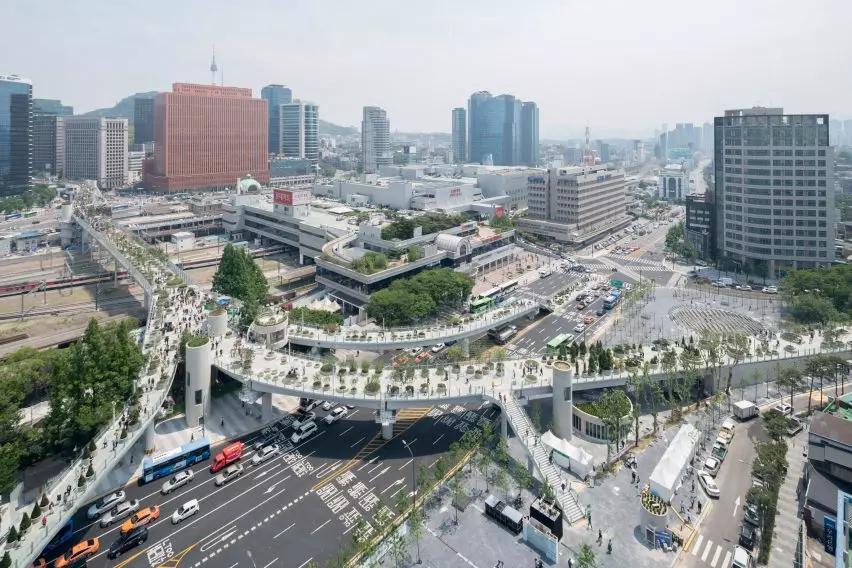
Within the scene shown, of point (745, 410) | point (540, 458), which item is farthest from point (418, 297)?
point (745, 410)

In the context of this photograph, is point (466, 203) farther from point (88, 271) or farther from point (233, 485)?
point (233, 485)

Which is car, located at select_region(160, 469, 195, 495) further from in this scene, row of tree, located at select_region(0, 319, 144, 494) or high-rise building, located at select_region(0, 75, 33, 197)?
high-rise building, located at select_region(0, 75, 33, 197)

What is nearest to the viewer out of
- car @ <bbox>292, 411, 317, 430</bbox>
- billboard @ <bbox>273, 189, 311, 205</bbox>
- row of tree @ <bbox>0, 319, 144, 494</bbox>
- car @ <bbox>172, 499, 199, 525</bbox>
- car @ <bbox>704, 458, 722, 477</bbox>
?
car @ <bbox>172, 499, 199, 525</bbox>

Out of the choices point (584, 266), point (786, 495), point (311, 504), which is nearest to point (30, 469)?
point (311, 504)

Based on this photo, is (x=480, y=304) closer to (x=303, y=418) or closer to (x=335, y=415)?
(x=335, y=415)

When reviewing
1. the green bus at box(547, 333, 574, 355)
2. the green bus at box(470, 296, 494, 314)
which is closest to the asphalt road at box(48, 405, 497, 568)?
the green bus at box(547, 333, 574, 355)
